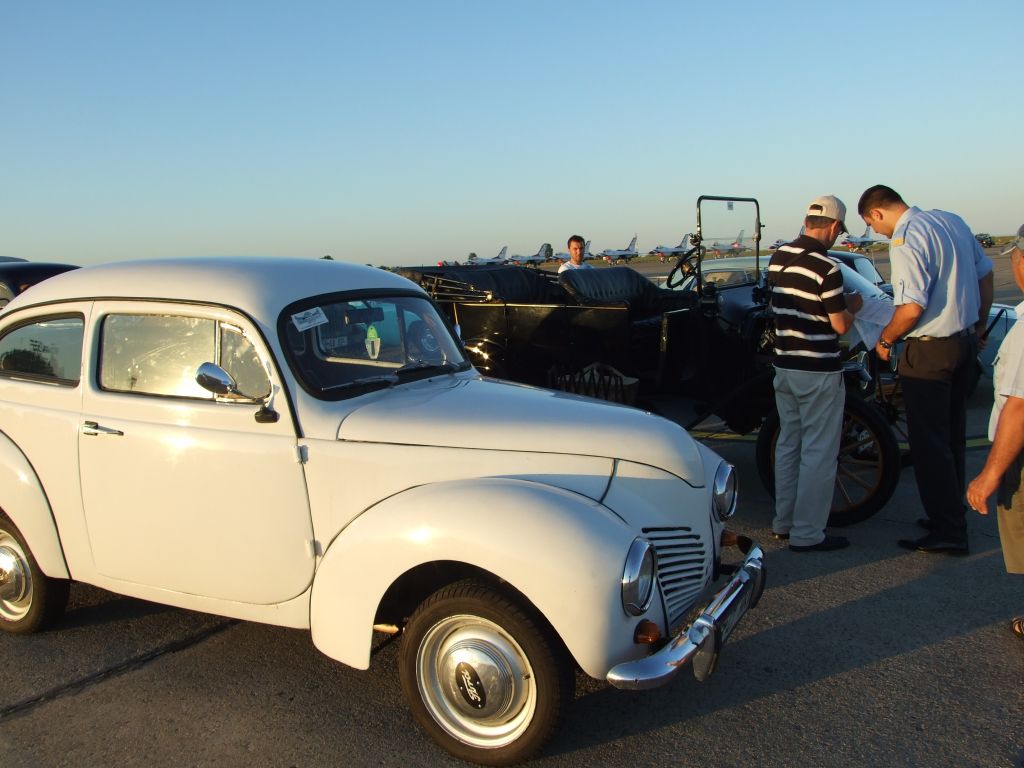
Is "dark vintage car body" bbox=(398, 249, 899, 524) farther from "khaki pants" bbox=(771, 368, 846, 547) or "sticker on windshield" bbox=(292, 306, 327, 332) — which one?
"sticker on windshield" bbox=(292, 306, 327, 332)

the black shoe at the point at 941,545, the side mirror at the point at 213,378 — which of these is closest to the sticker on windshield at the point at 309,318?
the side mirror at the point at 213,378

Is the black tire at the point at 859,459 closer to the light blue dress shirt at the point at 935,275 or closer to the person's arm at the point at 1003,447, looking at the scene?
the light blue dress shirt at the point at 935,275

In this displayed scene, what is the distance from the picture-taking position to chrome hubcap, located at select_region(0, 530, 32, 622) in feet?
12.8

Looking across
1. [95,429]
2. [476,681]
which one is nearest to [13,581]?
[95,429]

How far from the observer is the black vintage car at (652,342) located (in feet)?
19.2

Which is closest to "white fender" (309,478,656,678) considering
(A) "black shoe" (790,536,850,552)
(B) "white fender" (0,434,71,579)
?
(B) "white fender" (0,434,71,579)

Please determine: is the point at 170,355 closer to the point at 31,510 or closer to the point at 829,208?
the point at 31,510

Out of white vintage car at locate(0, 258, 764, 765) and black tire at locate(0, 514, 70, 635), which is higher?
white vintage car at locate(0, 258, 764, 765)

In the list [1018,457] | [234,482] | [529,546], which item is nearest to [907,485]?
[1018,457]

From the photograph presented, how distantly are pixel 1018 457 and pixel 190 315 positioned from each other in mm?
3575

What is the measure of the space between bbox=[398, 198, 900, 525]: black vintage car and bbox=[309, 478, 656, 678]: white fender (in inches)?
120

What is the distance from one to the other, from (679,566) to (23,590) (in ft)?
10.5

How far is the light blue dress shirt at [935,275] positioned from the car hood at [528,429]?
210 centimetres

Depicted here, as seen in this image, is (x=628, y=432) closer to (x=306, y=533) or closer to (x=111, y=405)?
(x=306, y=533)
